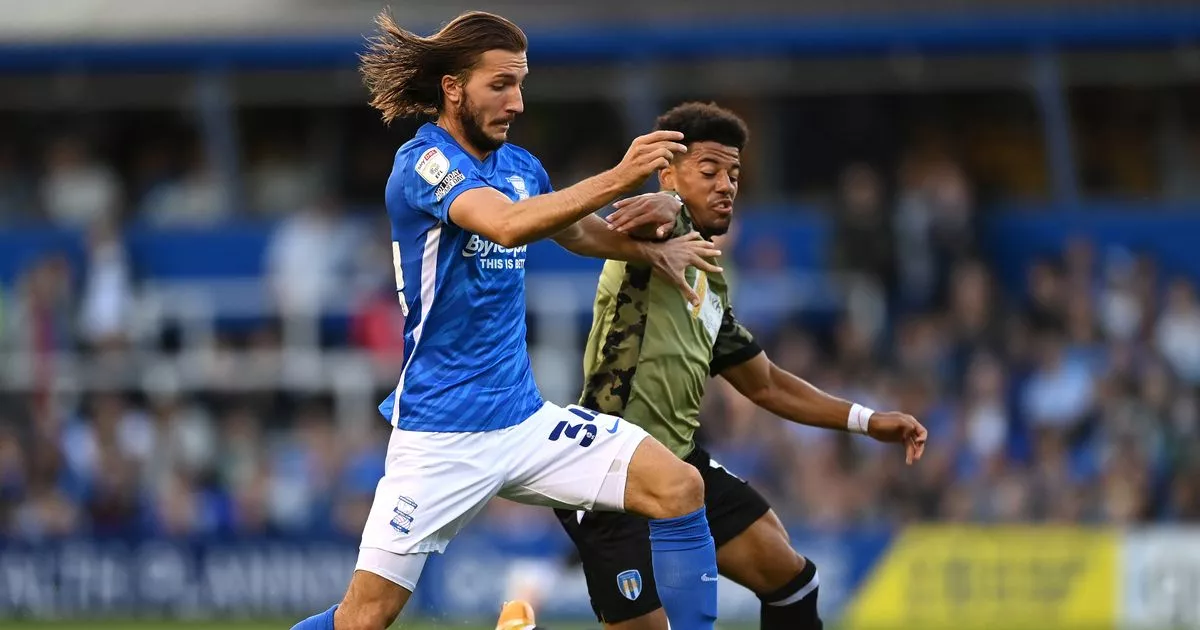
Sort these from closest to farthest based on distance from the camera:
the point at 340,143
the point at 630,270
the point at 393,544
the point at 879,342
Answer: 1. the point at 393,544
2. the point at 630,270
3. the point at 879,342
4. the point at 340,143

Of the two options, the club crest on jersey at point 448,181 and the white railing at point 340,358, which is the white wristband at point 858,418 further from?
the white railing at point 340,358

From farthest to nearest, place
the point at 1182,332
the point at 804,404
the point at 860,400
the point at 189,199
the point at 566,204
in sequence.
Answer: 1. the point at 189,199
2. the point at 1182,332
3. the point at 860,400
4. the point at 804,404
5. the point at 566,204

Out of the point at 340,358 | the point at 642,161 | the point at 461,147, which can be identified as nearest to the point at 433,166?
the point at 461,147

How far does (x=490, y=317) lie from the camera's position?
7.10 m

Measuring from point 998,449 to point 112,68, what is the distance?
10.7 m

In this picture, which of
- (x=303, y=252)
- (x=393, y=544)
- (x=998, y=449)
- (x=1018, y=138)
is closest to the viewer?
(x=393, y=544)

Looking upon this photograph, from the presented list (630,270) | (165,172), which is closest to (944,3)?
(165,172)

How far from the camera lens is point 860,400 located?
52.6ft

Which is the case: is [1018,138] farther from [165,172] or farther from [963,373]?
[165,172]

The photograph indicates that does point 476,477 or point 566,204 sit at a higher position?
point 566,204

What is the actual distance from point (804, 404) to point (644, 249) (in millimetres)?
1458

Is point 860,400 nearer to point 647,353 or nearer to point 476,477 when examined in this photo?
point 647,353

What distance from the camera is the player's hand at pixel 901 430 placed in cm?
824

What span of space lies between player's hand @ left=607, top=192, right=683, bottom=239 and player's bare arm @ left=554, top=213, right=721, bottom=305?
4 centimetres
